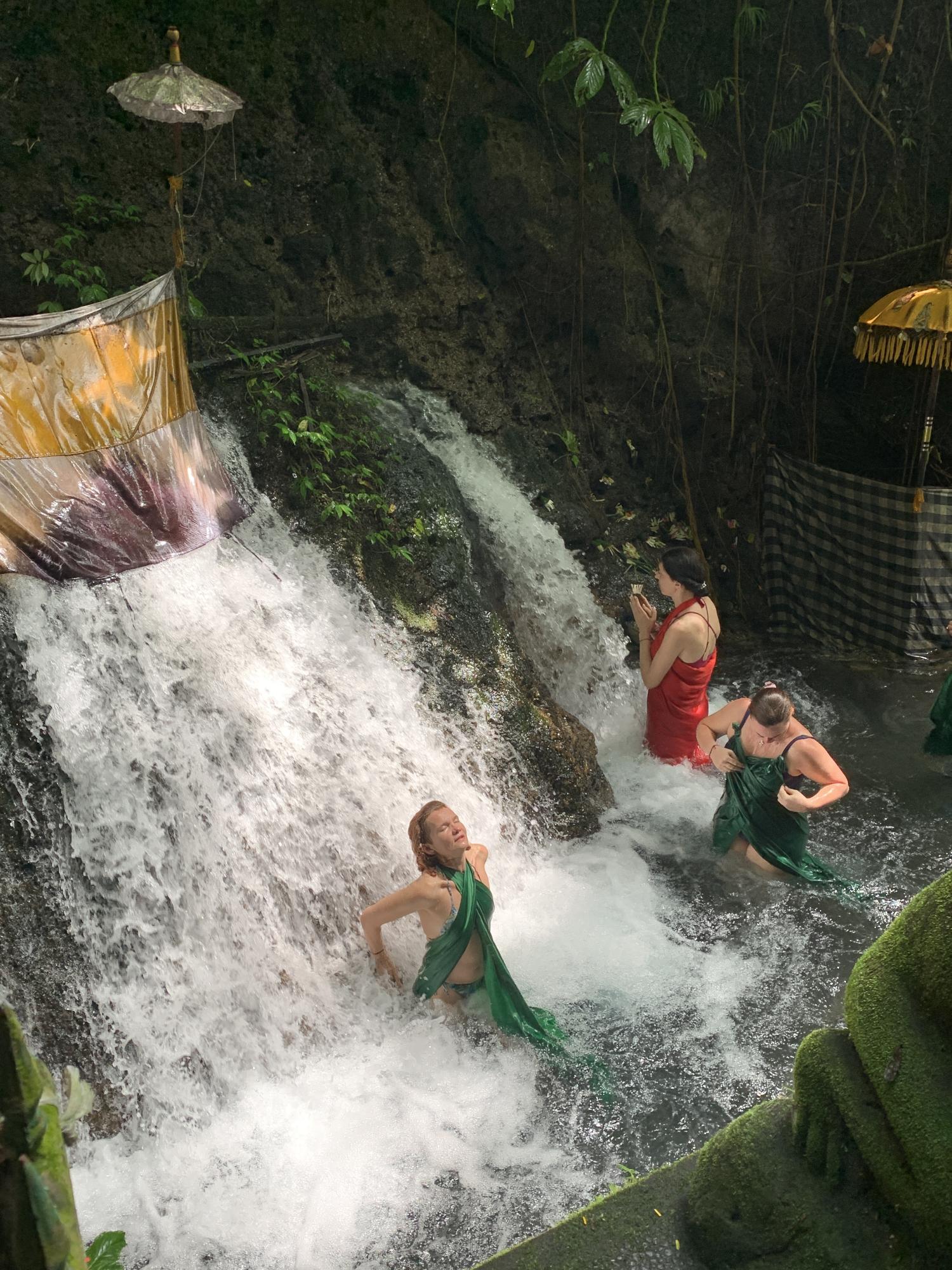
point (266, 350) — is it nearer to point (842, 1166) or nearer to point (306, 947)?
point (306, 947)

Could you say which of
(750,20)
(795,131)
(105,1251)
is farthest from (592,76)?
(105,1251)

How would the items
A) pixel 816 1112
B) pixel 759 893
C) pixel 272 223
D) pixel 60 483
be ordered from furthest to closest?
pixel 272 223
pixel 759 893
pixel 60 483
pixel 816 1112

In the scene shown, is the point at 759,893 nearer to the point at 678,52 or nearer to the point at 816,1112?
the point at 816,1112

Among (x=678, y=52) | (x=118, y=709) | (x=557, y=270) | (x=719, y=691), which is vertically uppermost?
(x=678, y=52)

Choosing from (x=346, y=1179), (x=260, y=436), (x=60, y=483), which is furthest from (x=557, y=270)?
(x=346, y=1179)

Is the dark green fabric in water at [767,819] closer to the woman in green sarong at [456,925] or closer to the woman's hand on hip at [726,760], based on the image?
the woman's hand on hip at [726,760]

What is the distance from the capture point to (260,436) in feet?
19.4

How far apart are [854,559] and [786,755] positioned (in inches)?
123

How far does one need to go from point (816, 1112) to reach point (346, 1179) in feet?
6.82

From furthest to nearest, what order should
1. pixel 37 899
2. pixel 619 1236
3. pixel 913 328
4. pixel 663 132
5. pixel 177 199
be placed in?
1. pixel 913 328
2. pixel 663 132
3. pixel 177 199
4. pixel 37 899
5. pixel 619 1236

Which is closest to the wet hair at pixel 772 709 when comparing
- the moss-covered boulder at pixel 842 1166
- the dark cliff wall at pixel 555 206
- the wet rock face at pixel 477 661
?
the wet rock face at pixel 477 661

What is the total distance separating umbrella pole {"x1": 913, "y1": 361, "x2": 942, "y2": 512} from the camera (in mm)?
7062

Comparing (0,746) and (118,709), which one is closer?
(0,746)

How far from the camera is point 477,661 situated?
589 centimetres
